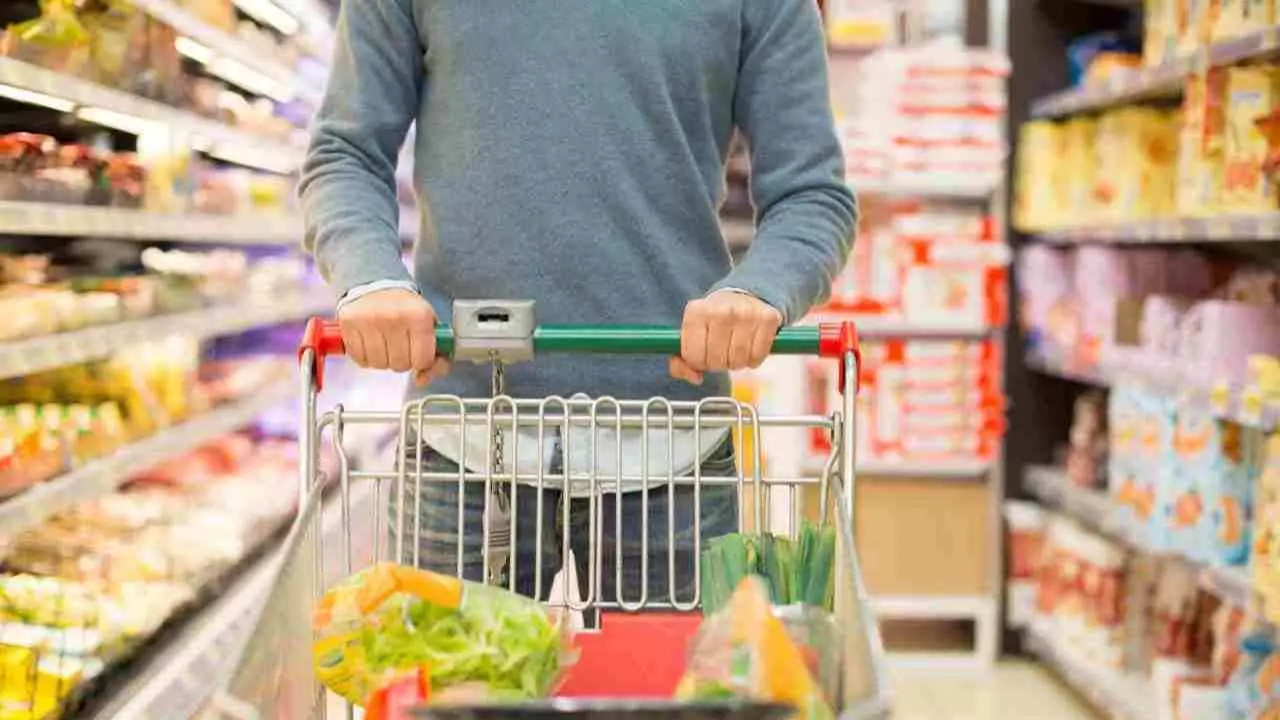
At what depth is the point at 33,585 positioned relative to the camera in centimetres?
282

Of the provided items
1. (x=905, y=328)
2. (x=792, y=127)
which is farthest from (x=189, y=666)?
(x=905, y=328)

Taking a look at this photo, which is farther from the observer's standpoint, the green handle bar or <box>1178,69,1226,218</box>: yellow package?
<box>1178,69,1226,218</box>: yellow package

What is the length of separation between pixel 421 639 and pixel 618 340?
0.40 meters

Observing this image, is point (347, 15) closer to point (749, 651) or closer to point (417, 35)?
point (417, 35)

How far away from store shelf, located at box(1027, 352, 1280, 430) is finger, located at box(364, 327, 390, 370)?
194cm

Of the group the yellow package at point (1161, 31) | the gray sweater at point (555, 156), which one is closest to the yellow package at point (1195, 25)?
the yellow package at point (1161, 31)

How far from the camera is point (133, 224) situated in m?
3.32

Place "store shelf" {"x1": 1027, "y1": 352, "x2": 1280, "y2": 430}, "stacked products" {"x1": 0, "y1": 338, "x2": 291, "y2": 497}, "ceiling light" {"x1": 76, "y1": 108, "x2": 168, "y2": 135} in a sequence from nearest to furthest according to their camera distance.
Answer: "stacked products" {"x1": 0, "y1": 338, "x2": 291, "y2": 497} → "store shelf" {"x1": 1027, "y1": 352, "x2": 1280, "y2": 430} → "ceiling light" {"x1": 76, "y1": 108, "x2": 168, "y2": 135}

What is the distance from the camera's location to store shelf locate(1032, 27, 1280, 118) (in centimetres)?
314

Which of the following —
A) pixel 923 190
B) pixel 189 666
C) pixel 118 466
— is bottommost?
pixel 189 666

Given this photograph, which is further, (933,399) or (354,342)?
(933,399)

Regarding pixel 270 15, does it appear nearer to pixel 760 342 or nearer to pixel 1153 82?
pixel 1153 82

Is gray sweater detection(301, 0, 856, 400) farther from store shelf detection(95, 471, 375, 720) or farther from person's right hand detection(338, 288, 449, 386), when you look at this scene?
store shelf detection(95, 471, 375, 720)

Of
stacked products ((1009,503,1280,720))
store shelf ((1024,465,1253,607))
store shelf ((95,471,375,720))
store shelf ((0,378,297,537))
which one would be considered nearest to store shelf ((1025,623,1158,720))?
stacked products ((1009,503,1280,720))
